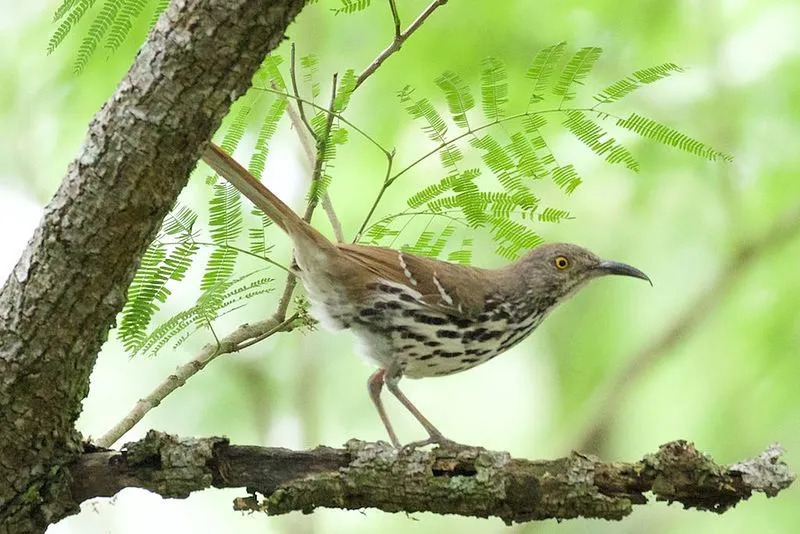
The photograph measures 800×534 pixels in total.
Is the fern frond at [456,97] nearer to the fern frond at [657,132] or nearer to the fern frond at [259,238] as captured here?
the fern frond at [657,132]

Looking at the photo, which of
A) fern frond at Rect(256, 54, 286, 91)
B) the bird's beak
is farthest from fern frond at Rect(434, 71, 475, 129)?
the bird's beak

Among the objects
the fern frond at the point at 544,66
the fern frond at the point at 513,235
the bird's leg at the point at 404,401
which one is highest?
the fern frond at the point at 544,66

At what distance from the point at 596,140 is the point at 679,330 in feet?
8.78

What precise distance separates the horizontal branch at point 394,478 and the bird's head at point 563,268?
132 cm

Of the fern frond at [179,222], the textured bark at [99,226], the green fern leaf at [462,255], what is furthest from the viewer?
the green fern leaf at [462,255]

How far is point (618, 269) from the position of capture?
3996 millimetres

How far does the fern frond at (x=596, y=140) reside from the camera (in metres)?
3.09

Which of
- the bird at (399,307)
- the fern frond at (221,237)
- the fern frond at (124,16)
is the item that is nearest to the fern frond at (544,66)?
the bird at (399,307)

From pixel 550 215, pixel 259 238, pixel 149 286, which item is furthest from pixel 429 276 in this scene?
pixel 149 286

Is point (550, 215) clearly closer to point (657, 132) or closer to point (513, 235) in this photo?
point (513, 235)

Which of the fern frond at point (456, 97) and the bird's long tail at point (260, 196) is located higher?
the fern frond at point (456, 97)

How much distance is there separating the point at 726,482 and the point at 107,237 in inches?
72.2

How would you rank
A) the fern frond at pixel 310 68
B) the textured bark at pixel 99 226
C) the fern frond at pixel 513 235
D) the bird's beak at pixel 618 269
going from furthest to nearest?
the bird's beak at pixel 618 269
the fern frond at pixel 513 235
the fern frond at pixel 310 68
the textured bark at pixel 99 226

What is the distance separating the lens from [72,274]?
8.07 ft
